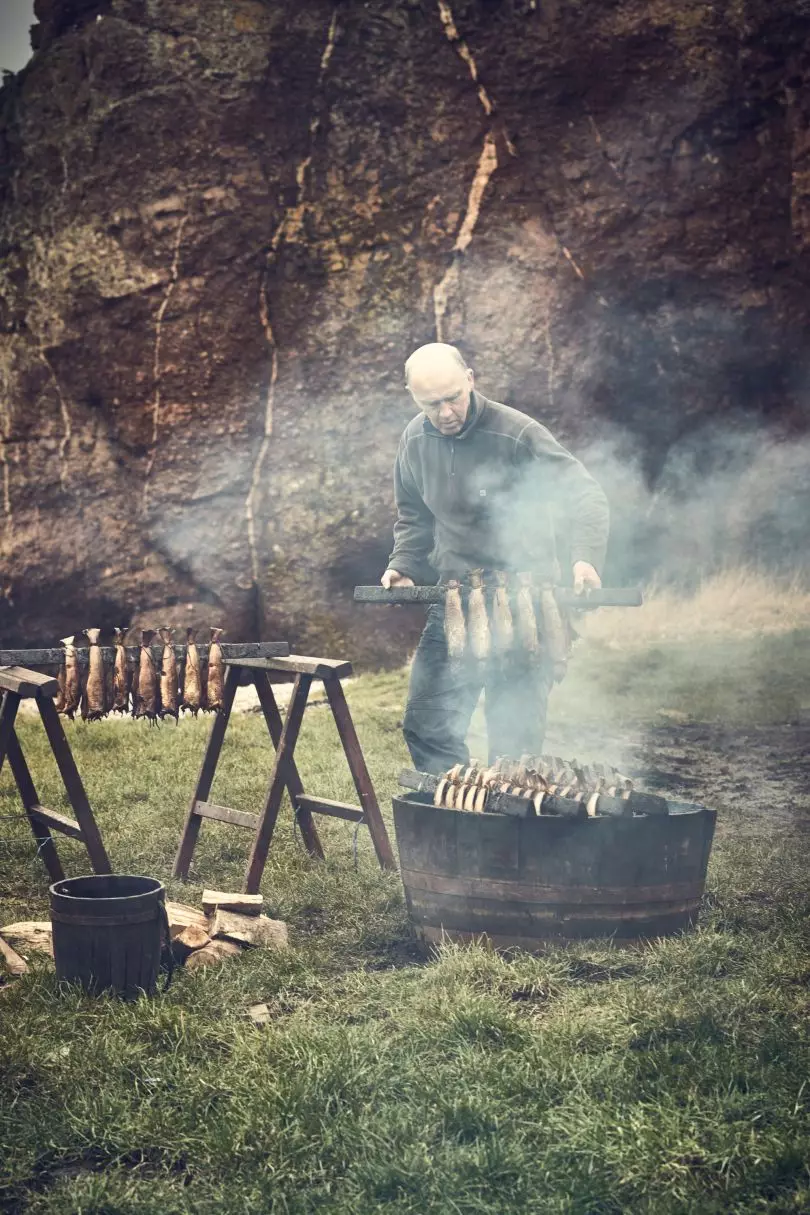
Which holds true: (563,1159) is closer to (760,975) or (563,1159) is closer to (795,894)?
(760,975)

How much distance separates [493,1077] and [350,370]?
8.77 m

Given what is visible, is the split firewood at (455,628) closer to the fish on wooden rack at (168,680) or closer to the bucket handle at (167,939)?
the fish on wooden rack at (168,680)

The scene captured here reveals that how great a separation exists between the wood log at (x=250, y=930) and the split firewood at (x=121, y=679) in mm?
1402

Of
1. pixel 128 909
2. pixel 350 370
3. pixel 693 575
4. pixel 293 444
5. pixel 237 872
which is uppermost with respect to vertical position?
pixel 350 370

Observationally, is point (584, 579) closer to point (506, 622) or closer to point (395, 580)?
point (506, 622)

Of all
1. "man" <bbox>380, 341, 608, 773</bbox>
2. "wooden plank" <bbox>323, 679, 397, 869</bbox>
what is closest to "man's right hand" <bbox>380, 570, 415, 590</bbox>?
"man" <bbox>380, 341, 608, 773</bbox>

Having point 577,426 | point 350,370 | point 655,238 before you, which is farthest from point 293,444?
point 655,238

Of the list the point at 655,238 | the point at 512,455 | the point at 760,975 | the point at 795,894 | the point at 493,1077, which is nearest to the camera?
the point at 493,1077

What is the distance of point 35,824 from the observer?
5730mm

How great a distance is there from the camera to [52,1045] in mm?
3723

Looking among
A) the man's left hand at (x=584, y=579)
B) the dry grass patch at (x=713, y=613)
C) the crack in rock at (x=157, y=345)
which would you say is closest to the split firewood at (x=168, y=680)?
the man's left hand at (x=584, y=579)

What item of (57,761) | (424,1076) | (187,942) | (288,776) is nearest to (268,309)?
(288,776)

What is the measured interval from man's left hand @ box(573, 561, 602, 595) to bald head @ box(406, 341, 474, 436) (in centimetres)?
110

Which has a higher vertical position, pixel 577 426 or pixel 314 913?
pixel 577 426
